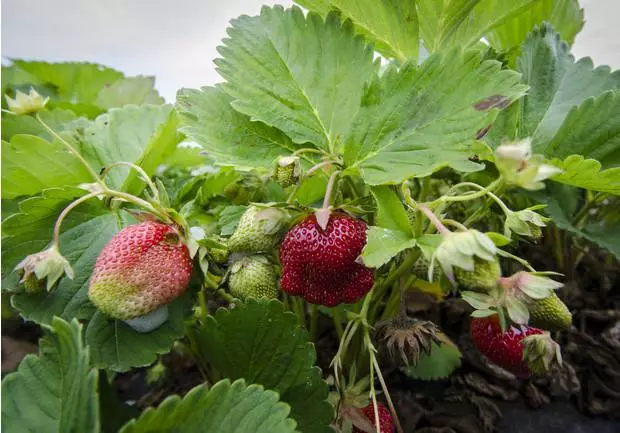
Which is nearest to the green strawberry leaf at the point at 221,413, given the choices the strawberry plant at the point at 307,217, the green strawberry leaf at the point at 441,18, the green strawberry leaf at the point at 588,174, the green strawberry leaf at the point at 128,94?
the strawberry plant at the point at 307,217

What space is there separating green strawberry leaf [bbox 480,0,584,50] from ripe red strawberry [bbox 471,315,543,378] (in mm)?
465

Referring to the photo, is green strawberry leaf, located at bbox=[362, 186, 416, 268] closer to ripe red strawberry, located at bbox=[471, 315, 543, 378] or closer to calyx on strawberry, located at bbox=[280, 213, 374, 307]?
calyx on strawberry, located at bbox=[280, 213, 374, 307]

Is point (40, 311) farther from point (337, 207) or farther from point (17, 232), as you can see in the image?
point (337, 207)

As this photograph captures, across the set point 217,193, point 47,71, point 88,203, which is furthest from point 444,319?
point 47,71

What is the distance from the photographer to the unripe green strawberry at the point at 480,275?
40cm

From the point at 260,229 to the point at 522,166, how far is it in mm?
220

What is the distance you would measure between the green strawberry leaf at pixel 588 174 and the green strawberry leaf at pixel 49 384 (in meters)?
0.42

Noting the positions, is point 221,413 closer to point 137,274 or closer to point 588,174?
point 137,274

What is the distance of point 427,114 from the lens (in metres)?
0.49

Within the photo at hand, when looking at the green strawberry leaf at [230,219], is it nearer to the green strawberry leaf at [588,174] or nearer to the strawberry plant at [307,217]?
the strawberry plant at [307,217]

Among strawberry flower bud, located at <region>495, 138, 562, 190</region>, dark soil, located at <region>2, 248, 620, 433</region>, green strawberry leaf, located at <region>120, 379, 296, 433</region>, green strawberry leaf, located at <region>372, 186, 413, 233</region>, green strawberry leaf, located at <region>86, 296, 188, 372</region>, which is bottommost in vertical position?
dark soil, located at <region>2, 248, 620, 433</region>

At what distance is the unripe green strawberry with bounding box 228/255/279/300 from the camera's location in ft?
1.69

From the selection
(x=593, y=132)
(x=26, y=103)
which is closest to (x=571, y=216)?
(x=593, y=132)

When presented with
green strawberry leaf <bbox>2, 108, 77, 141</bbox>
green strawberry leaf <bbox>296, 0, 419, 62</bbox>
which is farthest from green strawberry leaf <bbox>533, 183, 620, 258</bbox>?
green strawberry leaf <bbox>2, 108, 77, 141</bbox>
